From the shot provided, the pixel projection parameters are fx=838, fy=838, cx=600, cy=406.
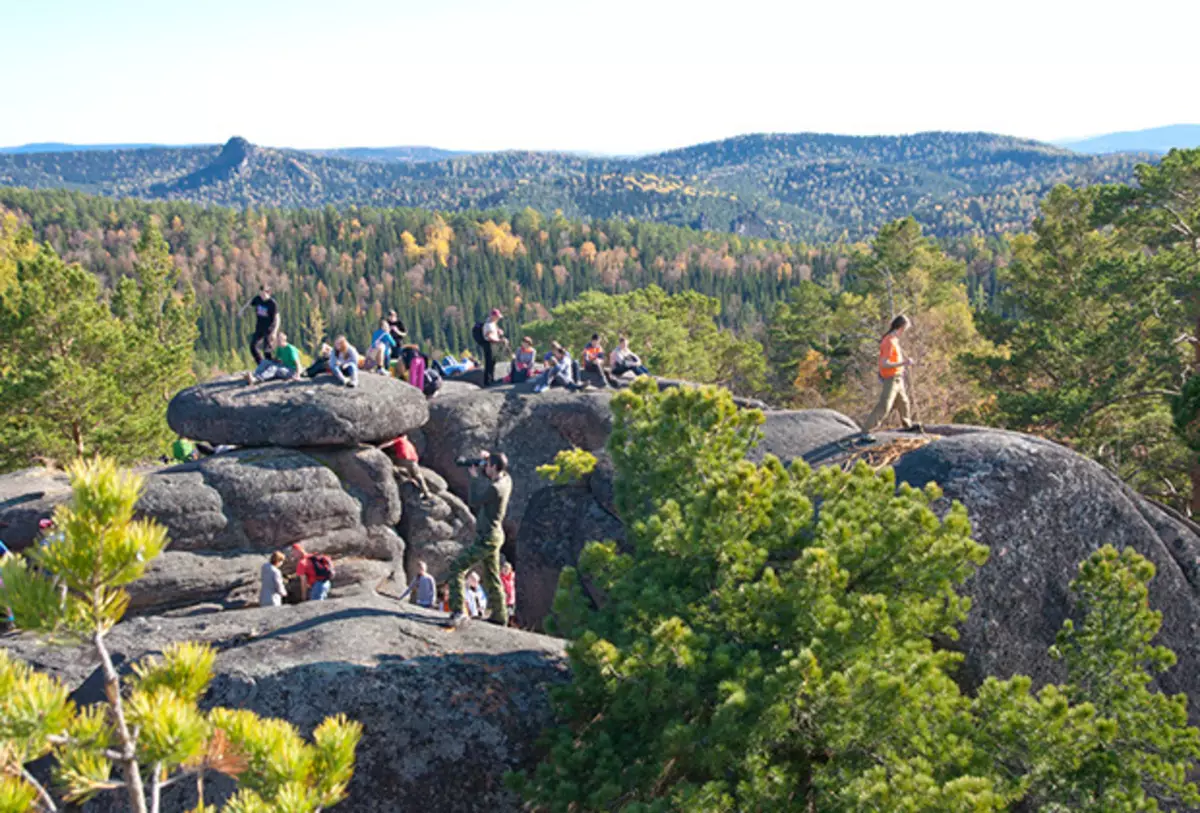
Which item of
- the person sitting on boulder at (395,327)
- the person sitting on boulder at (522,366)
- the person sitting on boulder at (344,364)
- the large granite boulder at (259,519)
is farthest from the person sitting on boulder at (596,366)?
the person sitting on boulder at (344,364)

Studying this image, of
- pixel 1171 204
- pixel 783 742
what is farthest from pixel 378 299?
pixel 783 742

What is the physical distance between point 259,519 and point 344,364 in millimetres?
4082

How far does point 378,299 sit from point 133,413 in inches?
6377

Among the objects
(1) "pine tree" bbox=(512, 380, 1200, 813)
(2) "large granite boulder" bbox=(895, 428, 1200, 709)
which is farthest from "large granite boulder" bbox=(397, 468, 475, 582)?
(2) "large granite boulder" bbox=(895, 428, 1200, 709)

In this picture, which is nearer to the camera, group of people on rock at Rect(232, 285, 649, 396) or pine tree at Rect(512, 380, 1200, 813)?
pine tree at Rect(512, 380, 1200, 813)

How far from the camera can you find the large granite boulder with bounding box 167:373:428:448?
64.0 feet

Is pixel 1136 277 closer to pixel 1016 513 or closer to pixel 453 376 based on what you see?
pixel 1016 513

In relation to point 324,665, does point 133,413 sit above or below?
below

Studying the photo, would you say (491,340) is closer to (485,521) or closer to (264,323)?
(264,323)

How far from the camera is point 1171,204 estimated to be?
81.7 feet

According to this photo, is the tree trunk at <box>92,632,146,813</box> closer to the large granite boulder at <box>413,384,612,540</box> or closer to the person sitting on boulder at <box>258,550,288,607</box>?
the person sitting on boulder at <box>258,550,288,607</box>

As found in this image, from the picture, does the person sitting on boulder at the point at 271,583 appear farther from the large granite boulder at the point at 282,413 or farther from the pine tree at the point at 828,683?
the pine tree at the point at 828,683

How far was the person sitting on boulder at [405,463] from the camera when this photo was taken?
69.6 feet

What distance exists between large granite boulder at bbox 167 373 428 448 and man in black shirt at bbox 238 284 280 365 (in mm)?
889
